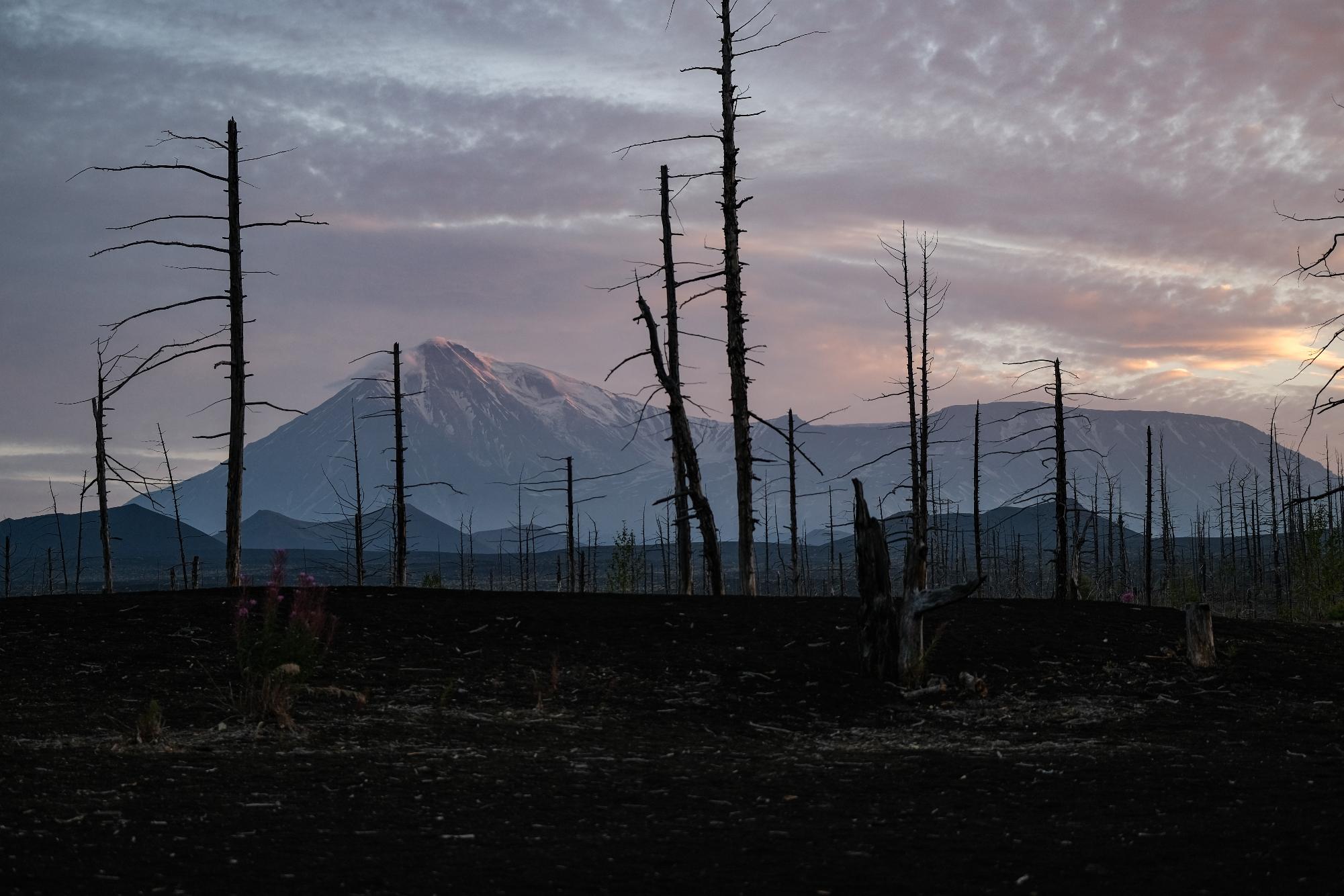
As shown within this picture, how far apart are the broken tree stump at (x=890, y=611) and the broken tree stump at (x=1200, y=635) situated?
3.39 metres

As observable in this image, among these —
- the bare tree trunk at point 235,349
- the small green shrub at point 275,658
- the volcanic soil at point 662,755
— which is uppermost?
the bare tree trunk at point 235,349

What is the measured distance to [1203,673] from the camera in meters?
13.7

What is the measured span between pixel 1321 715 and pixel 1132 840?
21.1 feet

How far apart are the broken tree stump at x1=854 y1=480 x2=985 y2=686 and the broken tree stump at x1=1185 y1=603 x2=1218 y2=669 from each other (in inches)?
134

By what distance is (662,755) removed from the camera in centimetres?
924

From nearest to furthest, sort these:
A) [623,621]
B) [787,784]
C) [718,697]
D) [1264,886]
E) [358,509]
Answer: [1264,886] → [787,784] → [718,697] → [623,621] → [358,509]

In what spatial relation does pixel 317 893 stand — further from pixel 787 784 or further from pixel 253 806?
pixel 787 784

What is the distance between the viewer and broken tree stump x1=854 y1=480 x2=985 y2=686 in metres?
13.0

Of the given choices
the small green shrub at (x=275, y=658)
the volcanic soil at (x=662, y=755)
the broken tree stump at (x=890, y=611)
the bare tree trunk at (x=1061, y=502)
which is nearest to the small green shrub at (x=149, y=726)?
the volcanic soil at (x=662, y=755)

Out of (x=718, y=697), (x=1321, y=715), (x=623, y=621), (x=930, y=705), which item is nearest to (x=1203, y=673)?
(x=1321, y=715)

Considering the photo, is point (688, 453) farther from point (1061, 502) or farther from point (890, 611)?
point (1061, 502)

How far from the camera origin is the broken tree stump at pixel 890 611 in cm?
1295

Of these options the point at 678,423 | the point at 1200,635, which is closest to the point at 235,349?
the point at 678,423

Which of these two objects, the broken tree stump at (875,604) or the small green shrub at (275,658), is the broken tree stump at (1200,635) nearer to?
the broken tree stump at (875,604)
